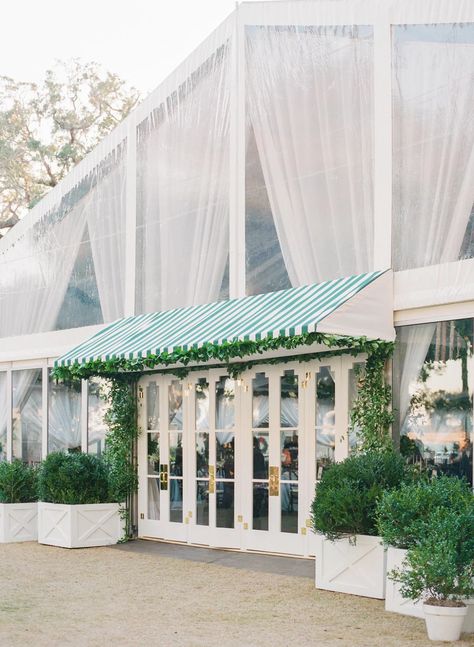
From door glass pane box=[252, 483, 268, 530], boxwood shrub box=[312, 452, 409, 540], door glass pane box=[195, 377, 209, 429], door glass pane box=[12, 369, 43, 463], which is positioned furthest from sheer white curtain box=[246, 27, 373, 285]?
door glass pane box=[12, 369, 43, 463]

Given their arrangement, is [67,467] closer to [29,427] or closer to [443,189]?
[29,427]

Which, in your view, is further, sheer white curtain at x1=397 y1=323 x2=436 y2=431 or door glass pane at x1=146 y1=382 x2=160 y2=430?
door glass pane at x1=146 y1=382 x2=160 y2=430

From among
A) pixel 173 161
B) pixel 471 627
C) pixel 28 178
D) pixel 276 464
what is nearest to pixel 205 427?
pixel 276 464

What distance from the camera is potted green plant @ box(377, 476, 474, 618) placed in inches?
299

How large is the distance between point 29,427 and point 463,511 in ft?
29.1

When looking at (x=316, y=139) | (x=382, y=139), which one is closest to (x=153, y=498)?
(x=316, y=139)

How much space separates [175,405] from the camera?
12.4 meters

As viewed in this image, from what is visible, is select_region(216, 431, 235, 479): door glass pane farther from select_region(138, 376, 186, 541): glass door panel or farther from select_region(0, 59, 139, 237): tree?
select_region(0, 59, 139, 237): tree

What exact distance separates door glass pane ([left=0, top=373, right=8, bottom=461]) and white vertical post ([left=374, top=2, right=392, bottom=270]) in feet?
24.9

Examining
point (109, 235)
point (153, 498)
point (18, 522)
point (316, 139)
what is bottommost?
point (18, 522)

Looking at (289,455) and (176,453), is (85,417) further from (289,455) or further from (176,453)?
(289,455)

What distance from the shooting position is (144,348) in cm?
1095

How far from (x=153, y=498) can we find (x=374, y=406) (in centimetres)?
404

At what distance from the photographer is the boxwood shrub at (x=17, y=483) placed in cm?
1305
